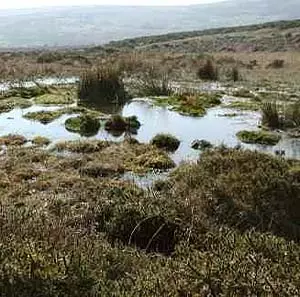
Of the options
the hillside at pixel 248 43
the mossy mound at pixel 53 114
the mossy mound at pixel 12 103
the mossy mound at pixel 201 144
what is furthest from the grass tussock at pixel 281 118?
the hillside at pixel 248 43

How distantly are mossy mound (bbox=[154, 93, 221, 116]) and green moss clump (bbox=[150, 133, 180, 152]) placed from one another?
5124mm

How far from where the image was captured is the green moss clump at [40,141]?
17105 millimetres

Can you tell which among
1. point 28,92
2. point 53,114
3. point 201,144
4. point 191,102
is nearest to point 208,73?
point 28,92

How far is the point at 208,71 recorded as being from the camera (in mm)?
32812

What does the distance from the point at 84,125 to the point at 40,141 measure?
2475 millimetres

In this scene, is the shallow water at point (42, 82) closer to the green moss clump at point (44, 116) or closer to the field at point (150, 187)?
the field at point (150, 187)

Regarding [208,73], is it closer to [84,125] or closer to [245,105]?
[245,105]

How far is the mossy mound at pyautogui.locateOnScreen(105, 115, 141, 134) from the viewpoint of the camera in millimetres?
19516

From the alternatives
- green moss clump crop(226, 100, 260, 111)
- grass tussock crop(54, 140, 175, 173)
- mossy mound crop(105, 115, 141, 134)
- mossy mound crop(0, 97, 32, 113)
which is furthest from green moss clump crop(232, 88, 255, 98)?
grass tussock crop(54, 140, 175, 173)

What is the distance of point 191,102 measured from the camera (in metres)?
23.6

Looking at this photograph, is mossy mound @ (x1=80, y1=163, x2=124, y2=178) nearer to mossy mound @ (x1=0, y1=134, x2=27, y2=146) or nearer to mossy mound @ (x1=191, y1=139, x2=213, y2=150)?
mossy mound @ (x1=191, y1=139, x2=213, y2=150)

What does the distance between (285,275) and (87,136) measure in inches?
534

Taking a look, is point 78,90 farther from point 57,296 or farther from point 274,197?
point 57,296

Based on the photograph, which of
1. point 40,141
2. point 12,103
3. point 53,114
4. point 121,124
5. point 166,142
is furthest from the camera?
point 12,103
